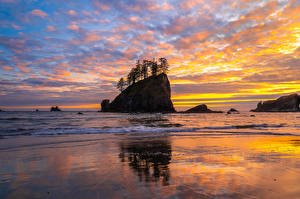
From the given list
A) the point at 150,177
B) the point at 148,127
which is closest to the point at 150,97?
the point at 148,127

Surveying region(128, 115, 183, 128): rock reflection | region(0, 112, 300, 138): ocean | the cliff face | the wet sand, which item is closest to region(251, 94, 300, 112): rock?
the cliff face

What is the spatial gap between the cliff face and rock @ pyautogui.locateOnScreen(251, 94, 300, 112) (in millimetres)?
59886

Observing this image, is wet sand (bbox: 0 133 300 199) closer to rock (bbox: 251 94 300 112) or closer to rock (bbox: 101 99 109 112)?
rock (bbox: 101 99 109 112)

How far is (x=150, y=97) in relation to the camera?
7631 cm

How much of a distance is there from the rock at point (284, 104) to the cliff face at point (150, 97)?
196 ft

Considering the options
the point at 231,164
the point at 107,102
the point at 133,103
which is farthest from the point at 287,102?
the point at 231,164

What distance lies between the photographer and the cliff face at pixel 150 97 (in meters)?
75.6

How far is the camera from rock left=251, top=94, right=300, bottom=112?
289 ft

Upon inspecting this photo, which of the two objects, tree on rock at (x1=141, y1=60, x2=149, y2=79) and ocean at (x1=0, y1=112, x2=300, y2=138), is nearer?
ocean at (x1=0, y1=112, x2=300, y2=138)

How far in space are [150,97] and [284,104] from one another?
70.2m

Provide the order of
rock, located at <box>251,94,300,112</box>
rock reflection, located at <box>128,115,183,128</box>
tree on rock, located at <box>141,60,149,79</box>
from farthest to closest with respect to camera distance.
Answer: tree on rock, located at <box>141,60,149,79</box>, rock, located at <box>251,94,300,112</box>, rock reflection, located at <box>128,115,183,128</box>

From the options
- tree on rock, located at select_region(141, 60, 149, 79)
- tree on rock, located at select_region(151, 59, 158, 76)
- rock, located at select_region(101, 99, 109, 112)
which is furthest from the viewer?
tree on rock, located at select_region(141, 60, 149, 79)

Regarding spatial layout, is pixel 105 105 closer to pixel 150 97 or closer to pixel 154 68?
pixel 150 97

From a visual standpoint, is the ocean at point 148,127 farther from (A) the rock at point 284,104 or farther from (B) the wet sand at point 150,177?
(A) the rock at point 284,104
